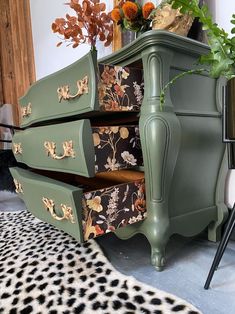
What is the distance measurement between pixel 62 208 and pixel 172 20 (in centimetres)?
77

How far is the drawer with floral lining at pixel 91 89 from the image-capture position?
73 cm

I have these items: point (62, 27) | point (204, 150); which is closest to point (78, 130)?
point (204, 150)

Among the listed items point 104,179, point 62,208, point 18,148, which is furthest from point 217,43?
point 18,148

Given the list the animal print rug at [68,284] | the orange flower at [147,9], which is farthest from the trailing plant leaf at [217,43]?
the animal print rug at [68,284]

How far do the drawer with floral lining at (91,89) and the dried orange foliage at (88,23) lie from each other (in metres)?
0.56

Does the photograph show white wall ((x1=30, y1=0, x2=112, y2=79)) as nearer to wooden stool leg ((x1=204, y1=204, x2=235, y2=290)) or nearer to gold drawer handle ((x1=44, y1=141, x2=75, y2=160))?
gold drawer handle ((x1=44, y1=141, x2=75, y2=160))

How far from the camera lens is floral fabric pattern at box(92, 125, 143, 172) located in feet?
2.44

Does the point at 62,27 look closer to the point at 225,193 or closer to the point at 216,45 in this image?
the point at 216,45

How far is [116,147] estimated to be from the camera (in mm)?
786

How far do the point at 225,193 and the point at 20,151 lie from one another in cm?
97

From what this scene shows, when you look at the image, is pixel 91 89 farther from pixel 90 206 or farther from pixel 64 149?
pixel 90 206

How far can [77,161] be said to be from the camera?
754 mm

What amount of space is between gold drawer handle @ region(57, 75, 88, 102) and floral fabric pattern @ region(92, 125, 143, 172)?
125mm

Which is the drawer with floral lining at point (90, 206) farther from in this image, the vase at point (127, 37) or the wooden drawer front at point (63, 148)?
the vase at point (127, 37)
